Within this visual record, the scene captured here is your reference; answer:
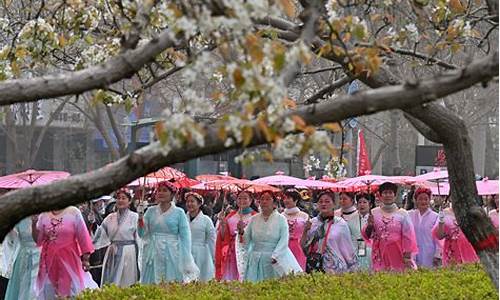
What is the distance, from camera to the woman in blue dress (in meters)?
11.3

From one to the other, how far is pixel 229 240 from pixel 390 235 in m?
2.23

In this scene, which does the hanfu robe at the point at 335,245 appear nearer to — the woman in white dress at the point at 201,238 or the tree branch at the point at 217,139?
the woman in white dress at the point at 201,238

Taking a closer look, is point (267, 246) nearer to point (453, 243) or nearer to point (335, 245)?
point (335, 245)

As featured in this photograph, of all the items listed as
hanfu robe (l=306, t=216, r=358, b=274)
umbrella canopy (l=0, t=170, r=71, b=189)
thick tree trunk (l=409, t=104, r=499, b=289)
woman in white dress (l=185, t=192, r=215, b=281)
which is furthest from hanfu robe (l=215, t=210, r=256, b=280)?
thick tree trunk (l=409, t=104, r=499, b=289)

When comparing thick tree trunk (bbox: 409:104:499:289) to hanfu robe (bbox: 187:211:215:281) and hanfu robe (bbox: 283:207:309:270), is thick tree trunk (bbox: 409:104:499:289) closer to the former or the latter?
hanfu robe (bbox: 283:207:309:270)

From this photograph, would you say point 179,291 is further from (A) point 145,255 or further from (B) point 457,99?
(B) point 457,99

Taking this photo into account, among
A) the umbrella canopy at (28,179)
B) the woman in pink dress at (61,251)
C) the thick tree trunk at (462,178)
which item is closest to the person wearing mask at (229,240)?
the woman in pink dress at (61,251)

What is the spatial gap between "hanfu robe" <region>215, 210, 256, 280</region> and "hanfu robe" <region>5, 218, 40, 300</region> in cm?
285

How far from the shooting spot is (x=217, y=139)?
3824 millimetres

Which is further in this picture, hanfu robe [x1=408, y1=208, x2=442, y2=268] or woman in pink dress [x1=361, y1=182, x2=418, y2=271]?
hanfu robe [x1=408, y1=208, x2=442, y2=268]

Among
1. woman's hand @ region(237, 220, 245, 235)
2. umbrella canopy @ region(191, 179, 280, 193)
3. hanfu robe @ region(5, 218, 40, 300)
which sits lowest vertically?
hanfu robe @ region(5, 218, 40, 300)

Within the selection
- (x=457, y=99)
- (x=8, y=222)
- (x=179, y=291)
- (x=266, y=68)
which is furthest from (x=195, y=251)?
(x=457, y=99)

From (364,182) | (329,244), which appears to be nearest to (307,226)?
(329,244)

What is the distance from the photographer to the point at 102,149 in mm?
39375
